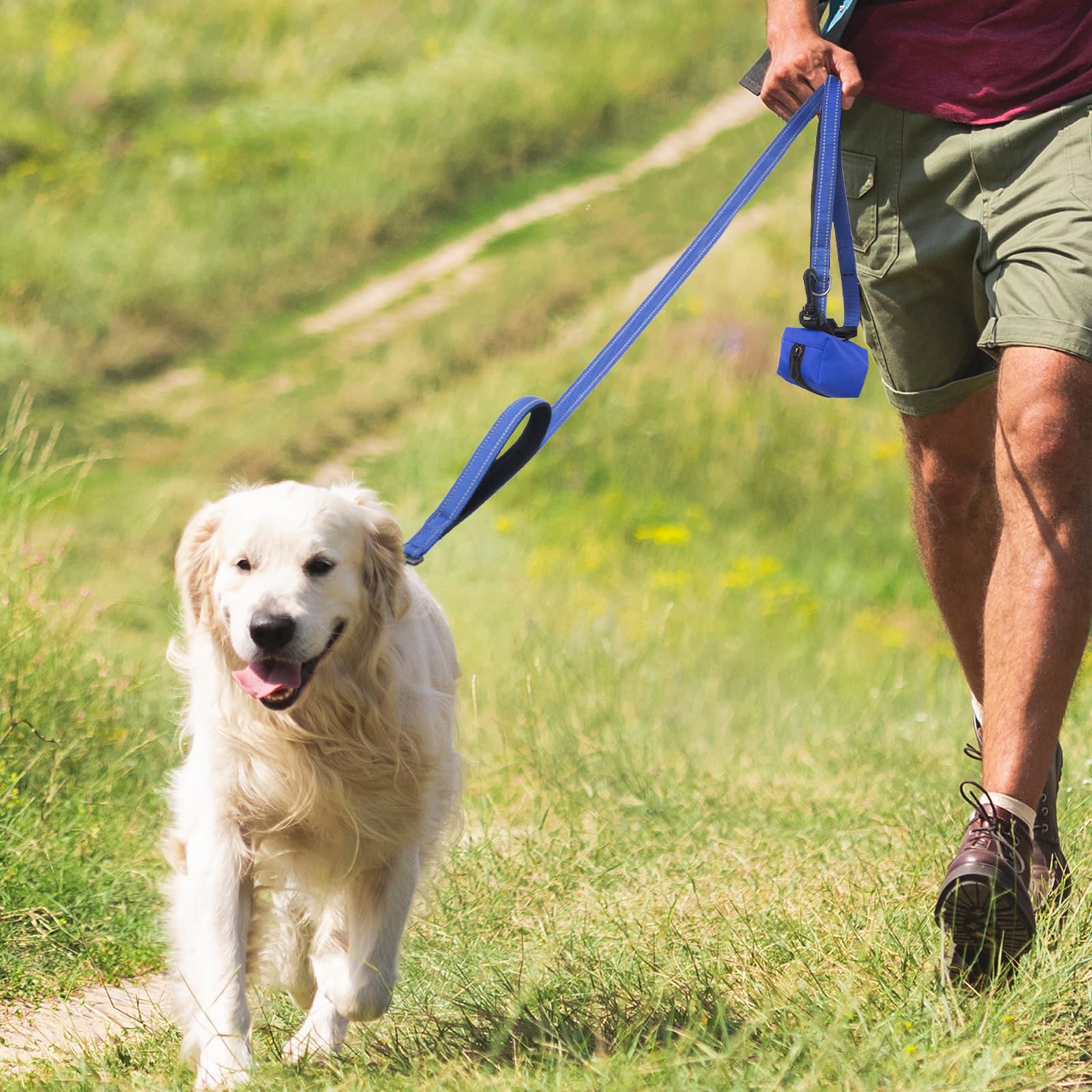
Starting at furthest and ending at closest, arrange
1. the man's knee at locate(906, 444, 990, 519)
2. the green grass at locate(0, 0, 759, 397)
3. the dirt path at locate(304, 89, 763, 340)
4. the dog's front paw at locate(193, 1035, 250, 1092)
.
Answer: the dirt path at locate(304, 89, 763, 340) < the green grass at locate(0, 0, 759, 397) < the man's knee at locate(906, 444, 990, 519) < the dog's front paw at locate(193, 1035, 250, 1092)

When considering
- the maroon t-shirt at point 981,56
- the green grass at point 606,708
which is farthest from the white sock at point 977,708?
the maroon t-shirt at point 981,56

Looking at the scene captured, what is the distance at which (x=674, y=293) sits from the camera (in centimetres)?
304

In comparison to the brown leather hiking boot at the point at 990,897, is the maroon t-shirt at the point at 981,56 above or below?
above

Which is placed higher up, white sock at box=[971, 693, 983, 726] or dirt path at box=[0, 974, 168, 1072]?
white sock at box=[971, 693, 983, 726]

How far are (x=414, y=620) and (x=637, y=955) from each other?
33.2 inches

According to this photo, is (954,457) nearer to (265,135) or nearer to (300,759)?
(300,759)

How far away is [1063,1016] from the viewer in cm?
240

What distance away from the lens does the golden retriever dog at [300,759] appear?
9.26 feet

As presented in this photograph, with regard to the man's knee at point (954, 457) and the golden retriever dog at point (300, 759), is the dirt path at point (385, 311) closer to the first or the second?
the golden retriever dog at point (300, 759)

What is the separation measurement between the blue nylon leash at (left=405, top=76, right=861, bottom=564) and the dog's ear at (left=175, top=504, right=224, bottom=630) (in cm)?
39

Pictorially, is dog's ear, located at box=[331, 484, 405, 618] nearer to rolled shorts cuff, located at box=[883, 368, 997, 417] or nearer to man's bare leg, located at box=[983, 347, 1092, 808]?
rolled shorts cuff, located at box=[883, 368, 997, 417]

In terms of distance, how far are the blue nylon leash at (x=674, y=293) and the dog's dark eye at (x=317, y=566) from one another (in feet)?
0.66

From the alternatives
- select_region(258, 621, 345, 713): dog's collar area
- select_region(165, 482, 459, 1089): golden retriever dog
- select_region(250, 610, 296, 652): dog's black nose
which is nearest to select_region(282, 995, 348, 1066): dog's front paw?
select_region(165, 482, 459, 1089): golden retriever dog

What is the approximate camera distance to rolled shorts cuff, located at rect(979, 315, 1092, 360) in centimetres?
261
